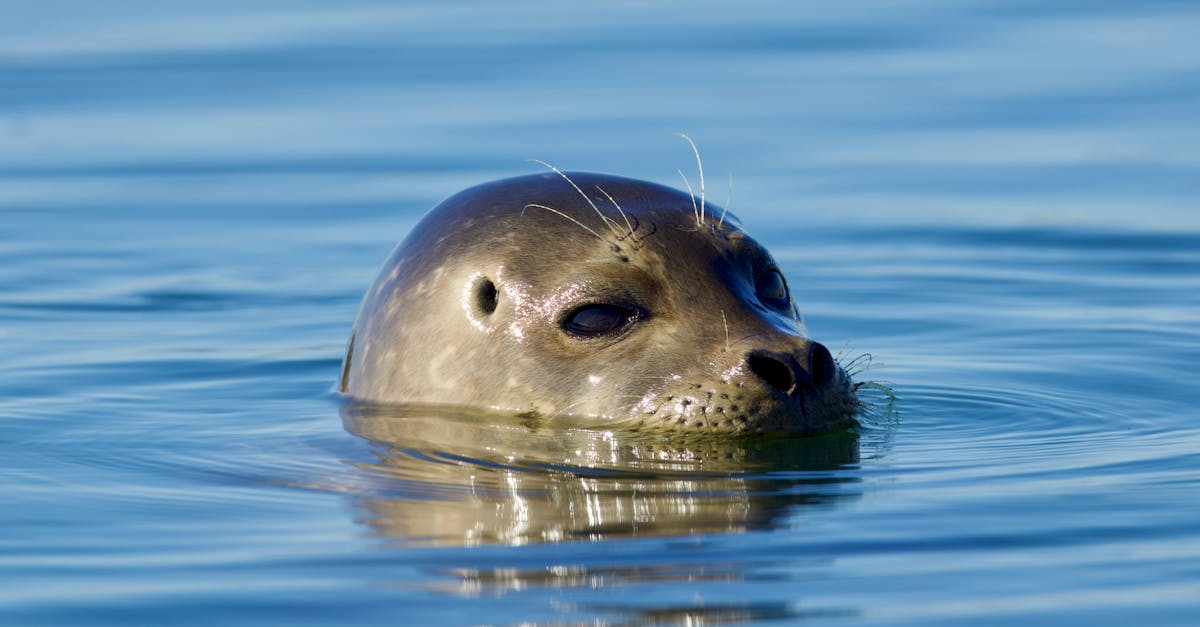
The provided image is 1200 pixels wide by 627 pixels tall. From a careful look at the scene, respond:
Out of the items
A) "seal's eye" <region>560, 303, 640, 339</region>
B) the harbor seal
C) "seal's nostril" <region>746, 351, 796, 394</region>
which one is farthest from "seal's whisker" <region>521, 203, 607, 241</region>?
"seal's nostril" <region>746, 351, 796, 394</region>

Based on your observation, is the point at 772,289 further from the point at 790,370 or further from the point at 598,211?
the point at 790,370

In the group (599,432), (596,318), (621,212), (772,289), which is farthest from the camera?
(772,289)

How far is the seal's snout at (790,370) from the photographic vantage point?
741cm

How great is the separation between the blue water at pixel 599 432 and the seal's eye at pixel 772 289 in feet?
1.88

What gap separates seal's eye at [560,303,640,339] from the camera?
7.88m

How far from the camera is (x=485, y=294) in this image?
8.17 meters

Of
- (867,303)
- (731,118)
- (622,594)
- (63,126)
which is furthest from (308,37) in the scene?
(622,594)

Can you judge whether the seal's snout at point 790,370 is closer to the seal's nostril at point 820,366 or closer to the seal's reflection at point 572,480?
the seal's nostril at point 820,366

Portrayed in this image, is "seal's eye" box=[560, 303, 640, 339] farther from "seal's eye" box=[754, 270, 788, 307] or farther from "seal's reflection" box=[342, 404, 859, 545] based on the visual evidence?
"seal's eye" box=[754, 270, 788, 307]

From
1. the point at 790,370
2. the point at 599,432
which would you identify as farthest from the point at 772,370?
the point at 599,432

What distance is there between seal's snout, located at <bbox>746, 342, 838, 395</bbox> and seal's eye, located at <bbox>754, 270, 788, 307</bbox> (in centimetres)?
71

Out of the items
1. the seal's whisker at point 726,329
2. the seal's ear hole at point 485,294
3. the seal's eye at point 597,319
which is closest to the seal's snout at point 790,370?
the seal's whisker at point 726,329

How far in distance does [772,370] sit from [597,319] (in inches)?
28.9

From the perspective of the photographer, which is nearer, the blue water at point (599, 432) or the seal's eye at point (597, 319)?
the blue water at point (599, 432)
